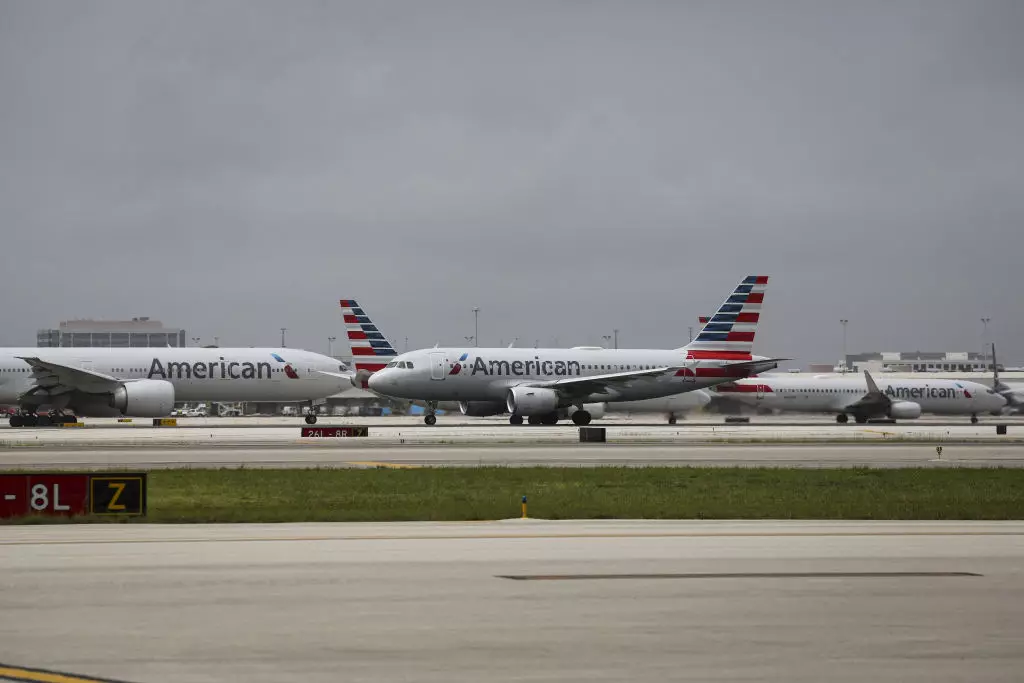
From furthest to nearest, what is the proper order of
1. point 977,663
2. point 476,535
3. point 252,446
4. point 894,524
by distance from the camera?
point 252,446 < point 894,524 < point 476,535 < point 977,663

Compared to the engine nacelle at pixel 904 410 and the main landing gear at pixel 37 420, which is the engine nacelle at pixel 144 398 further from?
the engine nacelle at pixel 904 410

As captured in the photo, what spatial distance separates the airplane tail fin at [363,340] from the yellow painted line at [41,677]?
89.7 meters

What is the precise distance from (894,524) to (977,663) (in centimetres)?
1196

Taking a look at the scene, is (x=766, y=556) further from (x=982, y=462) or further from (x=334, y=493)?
(x=982, y=462)

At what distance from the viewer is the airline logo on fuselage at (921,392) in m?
93.9

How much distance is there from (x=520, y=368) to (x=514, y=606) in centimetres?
5784

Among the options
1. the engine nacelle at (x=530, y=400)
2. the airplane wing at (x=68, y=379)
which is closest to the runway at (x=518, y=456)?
the engine nacelle at (x=530, y=400)

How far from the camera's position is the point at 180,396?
6869cm

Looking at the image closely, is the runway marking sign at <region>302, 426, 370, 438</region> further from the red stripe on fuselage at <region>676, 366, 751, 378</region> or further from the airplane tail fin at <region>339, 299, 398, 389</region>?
the airplane tail fin at <region>339, 299, 398, 389</region>

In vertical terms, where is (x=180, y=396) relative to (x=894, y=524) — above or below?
above

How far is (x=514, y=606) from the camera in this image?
12734 millimetres

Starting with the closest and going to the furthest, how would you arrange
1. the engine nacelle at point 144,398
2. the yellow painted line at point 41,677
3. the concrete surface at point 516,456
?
the yellow painted line at point 41,677 < the concrete surface at point 516,456 < the engine nacelle at point 144,398

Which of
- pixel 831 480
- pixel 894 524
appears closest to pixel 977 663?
pixel 894 524

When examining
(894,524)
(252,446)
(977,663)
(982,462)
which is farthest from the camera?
(252,446)
